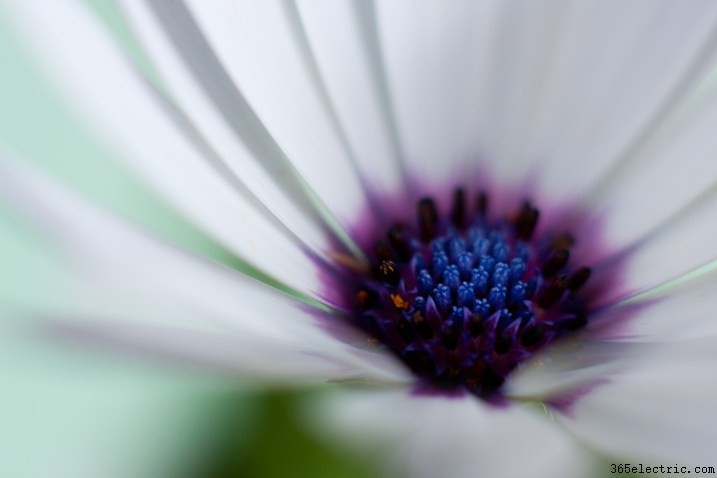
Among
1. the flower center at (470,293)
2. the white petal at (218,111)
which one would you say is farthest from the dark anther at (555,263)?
the white petal at (218,111)

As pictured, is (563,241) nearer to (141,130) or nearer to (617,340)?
(617,340)

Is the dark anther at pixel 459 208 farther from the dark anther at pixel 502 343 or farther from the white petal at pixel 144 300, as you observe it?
the white petal at pixel 144 300

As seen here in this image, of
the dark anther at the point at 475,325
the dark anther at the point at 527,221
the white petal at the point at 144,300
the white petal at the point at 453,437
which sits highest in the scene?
the dark anther at the point at 527,221

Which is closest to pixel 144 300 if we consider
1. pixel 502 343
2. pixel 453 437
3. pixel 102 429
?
pixel 453 437

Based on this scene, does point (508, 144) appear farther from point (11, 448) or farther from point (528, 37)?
point (11, 448)

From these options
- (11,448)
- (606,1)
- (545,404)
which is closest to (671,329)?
(545,404)

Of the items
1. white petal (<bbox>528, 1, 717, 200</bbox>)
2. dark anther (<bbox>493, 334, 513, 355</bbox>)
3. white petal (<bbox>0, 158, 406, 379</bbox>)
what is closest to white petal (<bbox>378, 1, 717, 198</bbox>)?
white petal (<bbox>528, 1, 717, 200</bbox>)
